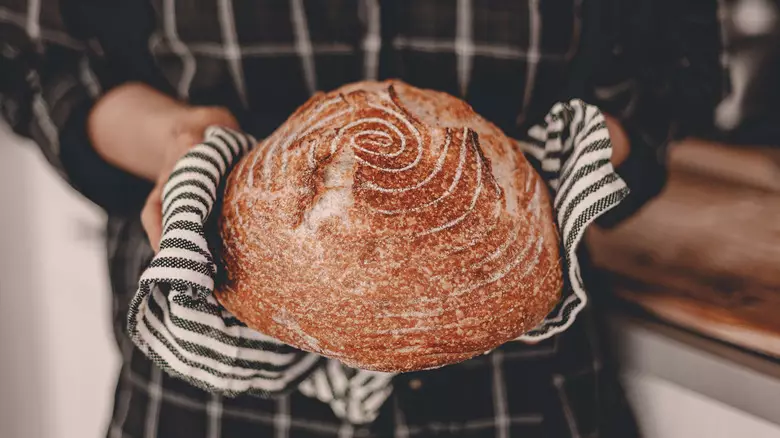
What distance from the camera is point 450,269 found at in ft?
1.58

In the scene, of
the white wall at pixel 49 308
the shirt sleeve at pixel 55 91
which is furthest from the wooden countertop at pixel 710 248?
the white wall at pixel 49 308

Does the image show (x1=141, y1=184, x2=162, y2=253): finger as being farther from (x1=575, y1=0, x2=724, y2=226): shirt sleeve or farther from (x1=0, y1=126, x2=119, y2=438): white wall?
(x1=0, y1=126, x2=119, y2=438): white wall

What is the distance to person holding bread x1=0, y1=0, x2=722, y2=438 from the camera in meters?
0.49

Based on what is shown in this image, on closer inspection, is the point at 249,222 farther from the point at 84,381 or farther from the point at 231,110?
the point at 84,381

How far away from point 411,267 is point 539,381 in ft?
1.41

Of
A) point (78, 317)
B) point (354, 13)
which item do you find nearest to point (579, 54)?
point (354, 13)

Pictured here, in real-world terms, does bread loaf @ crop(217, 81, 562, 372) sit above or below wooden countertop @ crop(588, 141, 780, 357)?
above

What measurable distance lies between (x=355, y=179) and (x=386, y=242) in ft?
0.20

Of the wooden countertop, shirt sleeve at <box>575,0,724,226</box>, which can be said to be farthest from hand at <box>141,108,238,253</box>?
the wooden countertop

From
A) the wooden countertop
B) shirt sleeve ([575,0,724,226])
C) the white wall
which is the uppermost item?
shirt sleeve ([575,0,724,226])

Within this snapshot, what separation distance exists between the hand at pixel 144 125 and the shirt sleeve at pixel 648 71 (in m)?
0.51

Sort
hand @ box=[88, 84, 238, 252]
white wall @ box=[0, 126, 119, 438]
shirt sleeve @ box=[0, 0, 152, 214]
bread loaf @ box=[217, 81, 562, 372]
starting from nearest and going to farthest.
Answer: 1. bread loaf @ box=[217, 81, 562, 372]
2. hand @ box=[88, 84, 238, 252]
3. shirt sleeve @ box=[0, 0, 152, 214]
4. white wall @ box=[0, 126, 119, 438]

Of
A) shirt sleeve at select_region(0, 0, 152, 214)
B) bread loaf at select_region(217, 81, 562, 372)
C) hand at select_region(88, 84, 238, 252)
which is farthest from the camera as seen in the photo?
shirt sleeve at select_region(0, 0, 152, 214)

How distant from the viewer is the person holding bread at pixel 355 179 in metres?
0.49
